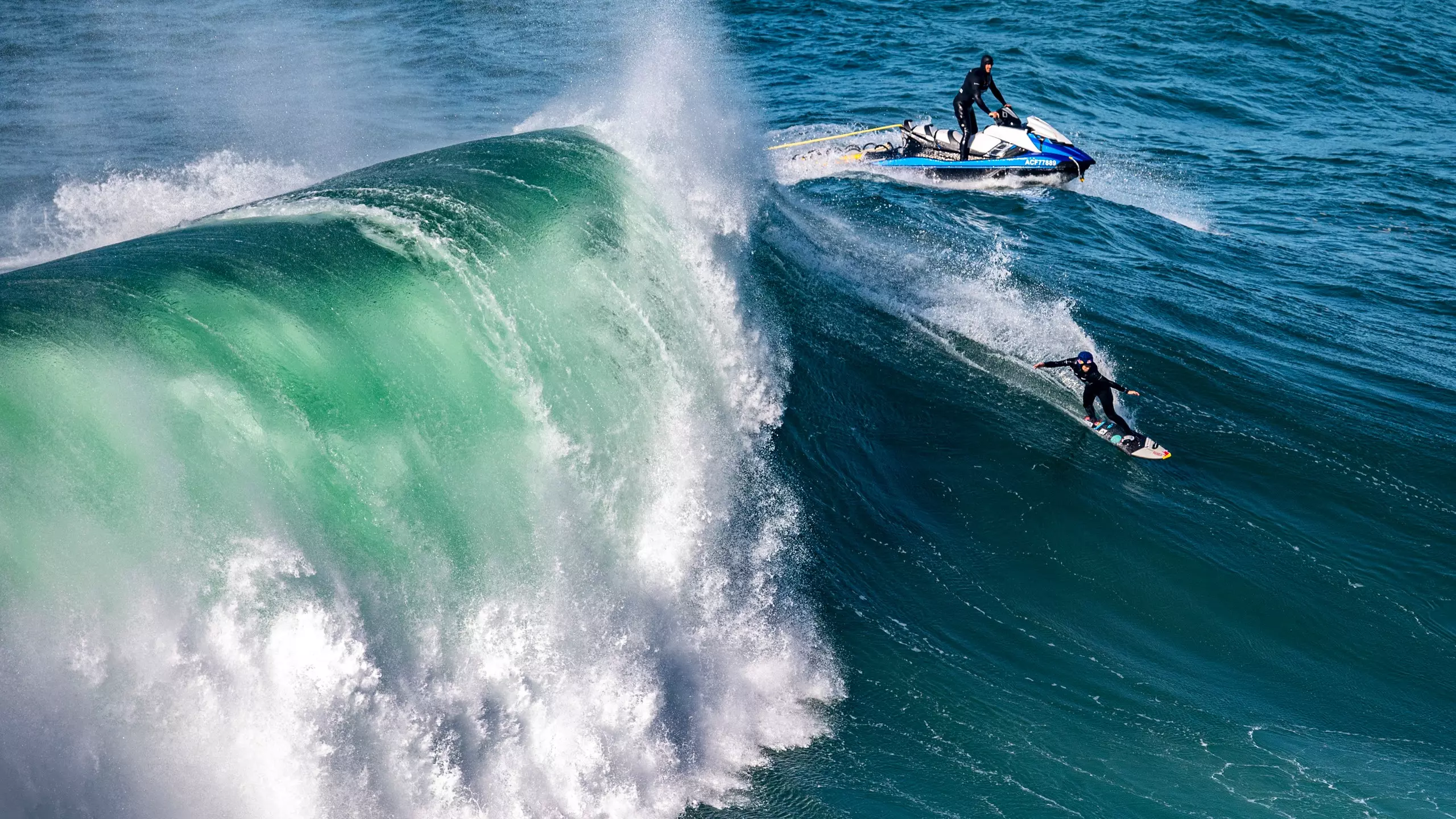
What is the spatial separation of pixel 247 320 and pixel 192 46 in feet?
87.5

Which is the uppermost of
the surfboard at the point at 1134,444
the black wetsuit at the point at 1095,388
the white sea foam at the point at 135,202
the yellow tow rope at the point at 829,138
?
the yellow tow rope at the point at 829,138

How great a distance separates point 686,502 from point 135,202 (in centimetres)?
1258

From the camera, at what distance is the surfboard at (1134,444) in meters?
12.7

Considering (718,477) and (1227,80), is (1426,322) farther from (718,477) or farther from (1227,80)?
(1227,80)

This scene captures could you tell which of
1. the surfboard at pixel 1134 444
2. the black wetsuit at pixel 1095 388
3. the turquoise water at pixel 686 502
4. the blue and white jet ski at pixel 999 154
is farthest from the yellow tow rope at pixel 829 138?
the surfboard at pixel 1134 444

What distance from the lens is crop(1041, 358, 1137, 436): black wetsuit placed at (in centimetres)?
1280

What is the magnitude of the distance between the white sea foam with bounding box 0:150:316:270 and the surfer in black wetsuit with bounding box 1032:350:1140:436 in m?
12.7

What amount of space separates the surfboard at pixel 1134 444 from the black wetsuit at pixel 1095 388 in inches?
3.3

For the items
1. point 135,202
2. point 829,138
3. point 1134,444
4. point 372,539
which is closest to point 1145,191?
point 829,138

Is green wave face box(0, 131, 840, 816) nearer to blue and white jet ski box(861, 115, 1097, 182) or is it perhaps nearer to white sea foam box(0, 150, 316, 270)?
white sea foam box(0, 150, 316, 270)

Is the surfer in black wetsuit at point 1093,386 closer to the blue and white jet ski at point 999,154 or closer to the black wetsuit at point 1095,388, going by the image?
the black wetsuit at point 1095,388

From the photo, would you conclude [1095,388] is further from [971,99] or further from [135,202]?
[135,202]

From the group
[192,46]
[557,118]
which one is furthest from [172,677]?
[192,46]

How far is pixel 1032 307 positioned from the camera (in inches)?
630
